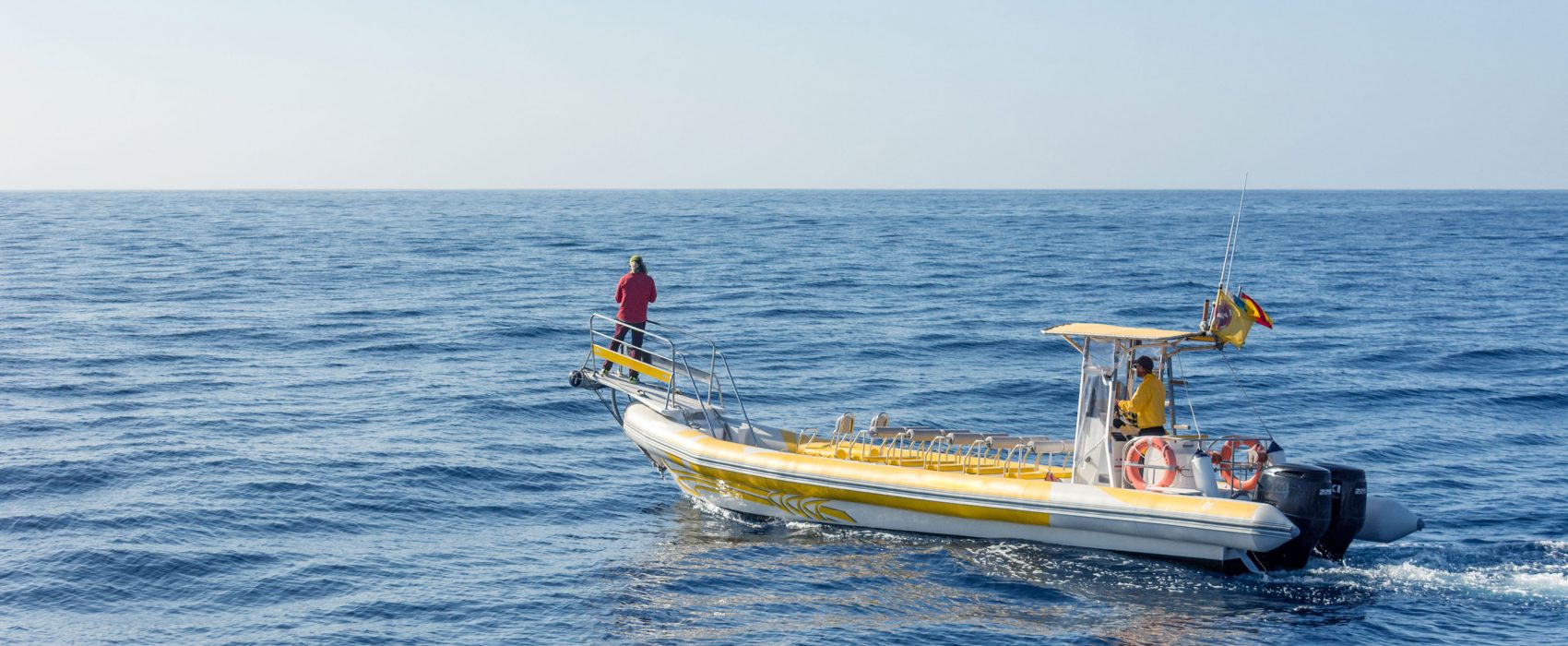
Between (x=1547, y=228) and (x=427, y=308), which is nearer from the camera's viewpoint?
(x=427, y=308)

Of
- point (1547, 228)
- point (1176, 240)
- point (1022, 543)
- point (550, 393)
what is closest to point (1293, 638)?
point (1022, 543)

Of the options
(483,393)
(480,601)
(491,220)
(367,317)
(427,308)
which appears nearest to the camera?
(480,601)

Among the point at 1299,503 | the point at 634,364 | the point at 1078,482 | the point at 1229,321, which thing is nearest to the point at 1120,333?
the point at 1229,321

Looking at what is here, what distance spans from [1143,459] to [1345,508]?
2.04m

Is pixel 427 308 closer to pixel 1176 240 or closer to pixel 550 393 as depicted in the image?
pixel 550 393

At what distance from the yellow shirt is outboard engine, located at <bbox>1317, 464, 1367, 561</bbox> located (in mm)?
1697

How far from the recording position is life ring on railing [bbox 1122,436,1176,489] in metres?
13.8

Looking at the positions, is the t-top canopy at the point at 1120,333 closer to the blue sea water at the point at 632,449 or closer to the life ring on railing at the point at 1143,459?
the life ring on railing at the point at 1143,459

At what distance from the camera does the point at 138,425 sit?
66.6ft

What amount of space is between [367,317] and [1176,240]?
161 ft

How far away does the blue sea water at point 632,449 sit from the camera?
1259 cm

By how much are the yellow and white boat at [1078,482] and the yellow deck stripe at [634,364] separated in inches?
0.7

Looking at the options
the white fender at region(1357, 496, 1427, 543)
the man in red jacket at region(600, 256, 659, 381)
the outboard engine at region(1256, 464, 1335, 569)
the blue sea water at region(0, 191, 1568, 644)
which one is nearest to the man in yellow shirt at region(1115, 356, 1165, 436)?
the outboard engine at region(1256, 464, 1335, 569)

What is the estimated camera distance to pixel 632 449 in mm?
20375
